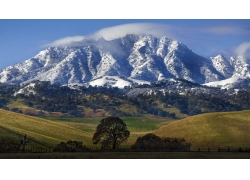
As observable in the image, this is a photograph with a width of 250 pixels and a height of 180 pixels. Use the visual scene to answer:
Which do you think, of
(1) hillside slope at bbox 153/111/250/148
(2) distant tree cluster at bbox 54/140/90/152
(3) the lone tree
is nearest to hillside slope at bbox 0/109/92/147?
(2) distant tree cluster at bbox 54/140/90/152

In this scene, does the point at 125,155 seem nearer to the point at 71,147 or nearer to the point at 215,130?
the point at 71,147

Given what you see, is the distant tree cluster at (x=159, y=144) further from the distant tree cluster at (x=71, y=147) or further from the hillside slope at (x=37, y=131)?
the hillside slope at (x=37, y=131)

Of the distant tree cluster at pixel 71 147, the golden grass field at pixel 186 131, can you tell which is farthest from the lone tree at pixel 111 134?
the distant tree cluster at pixel 71 147

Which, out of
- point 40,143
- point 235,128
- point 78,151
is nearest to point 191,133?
point 235,128

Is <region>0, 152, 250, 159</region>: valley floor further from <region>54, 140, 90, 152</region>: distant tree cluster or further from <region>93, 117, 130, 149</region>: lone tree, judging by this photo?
<region>93, 117, 130, 149</region>: lone tree

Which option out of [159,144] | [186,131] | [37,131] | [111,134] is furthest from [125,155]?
[37,131]
